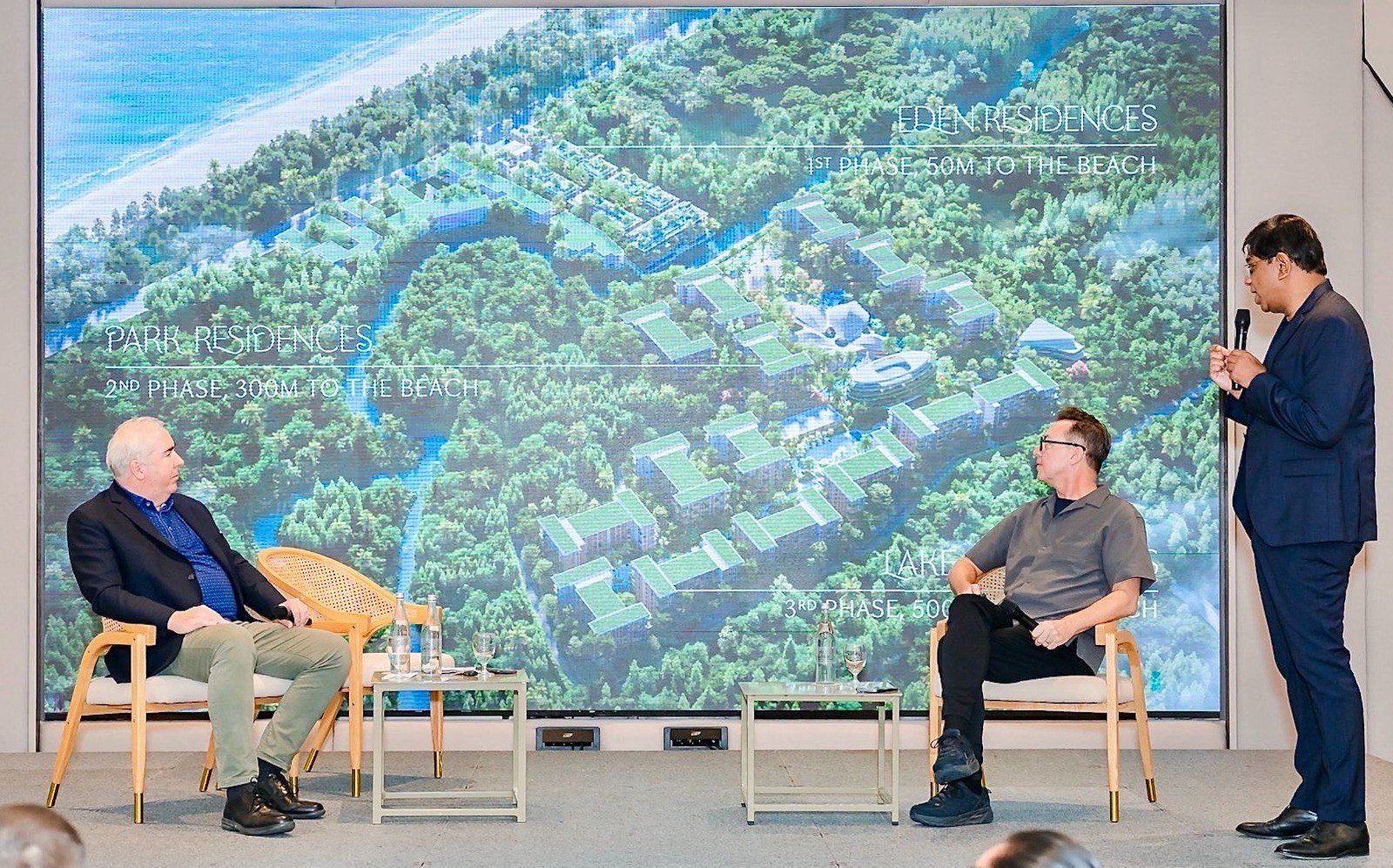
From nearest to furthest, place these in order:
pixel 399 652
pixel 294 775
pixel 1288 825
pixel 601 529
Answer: pixel 1288 825 < pixel 399 652 < pixel 294 775 < pixel 601 529

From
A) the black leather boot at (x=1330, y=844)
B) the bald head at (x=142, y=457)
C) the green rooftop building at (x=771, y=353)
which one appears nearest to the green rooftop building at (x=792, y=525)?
the green rooftop building at (x=771, y=353)

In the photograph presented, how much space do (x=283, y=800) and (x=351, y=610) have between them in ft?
3.81

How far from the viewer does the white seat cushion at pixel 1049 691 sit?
14.6 feet

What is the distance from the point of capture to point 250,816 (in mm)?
4129

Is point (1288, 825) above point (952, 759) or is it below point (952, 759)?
below

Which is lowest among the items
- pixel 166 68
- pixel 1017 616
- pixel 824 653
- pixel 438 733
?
pixel 438 733

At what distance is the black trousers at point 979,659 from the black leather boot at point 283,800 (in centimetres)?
187

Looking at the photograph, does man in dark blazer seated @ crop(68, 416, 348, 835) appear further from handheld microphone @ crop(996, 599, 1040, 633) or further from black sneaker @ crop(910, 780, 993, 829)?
handheld microphone @ crop(996, 599, 1040, 633)

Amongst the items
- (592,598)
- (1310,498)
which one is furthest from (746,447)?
(1310,498)

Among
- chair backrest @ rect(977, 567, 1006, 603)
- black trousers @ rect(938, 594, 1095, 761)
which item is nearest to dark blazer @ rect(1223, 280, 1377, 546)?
black trousers @ rect(938, 594, 1095, 761)

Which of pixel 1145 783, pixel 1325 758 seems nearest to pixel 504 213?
pixel 1145 783

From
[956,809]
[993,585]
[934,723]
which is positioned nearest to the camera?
[956,809]

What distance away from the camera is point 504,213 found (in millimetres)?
5762

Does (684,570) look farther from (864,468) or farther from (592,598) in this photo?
(864,468)
